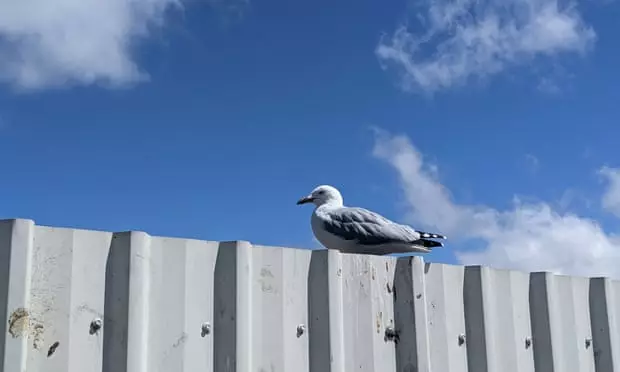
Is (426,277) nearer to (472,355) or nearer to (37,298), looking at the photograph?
(472,355)

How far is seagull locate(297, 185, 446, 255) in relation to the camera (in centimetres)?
279

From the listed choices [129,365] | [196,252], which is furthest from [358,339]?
[129,365]

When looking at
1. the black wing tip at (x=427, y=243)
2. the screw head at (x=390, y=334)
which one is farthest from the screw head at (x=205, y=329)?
the black wing tip at (x=427, y=243)

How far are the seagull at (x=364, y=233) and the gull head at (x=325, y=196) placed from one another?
0.20 metres

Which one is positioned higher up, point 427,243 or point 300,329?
point 427,243

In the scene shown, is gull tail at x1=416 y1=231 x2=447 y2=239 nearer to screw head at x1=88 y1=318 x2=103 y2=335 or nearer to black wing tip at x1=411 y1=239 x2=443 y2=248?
black wing tip at x1=411 y1=239 x2=443 y2=248

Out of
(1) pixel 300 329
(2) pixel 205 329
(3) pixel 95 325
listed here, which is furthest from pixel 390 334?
(3) pixel 95 325

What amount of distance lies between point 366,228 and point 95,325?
4.09 ft

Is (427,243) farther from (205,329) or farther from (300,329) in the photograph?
(205,329)

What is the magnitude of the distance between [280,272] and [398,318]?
1.94 ft

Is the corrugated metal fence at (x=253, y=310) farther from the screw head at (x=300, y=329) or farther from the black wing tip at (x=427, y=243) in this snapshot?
the black wing tip at (x=427, y=243)

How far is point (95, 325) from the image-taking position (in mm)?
1960

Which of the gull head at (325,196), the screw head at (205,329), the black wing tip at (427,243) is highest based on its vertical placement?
the gull head at (325,196)

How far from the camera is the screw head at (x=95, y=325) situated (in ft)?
6.41
